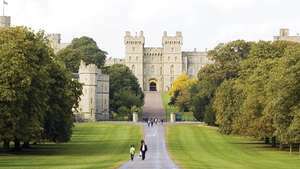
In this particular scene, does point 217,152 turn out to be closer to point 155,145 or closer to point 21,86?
point 155,145

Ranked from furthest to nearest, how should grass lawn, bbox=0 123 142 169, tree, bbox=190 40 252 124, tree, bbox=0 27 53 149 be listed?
tree, bbox=190 40 252 124 < tree, bbox=0 27 53 149 < grass lawn, bbox=0 123 142 169

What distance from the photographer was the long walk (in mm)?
45241

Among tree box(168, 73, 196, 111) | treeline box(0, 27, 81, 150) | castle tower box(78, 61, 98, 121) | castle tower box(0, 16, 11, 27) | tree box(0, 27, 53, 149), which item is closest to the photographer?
tree box(0, 27, 53, 149)

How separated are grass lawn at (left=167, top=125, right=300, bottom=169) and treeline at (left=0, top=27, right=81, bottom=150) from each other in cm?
976

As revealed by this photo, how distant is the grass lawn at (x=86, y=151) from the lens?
48812mm

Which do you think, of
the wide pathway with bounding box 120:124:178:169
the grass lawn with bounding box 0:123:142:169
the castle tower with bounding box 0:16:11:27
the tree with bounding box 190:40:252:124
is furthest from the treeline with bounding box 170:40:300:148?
the castle tower with bounding box 0:16:11:27

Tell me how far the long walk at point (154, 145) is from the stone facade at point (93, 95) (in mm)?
11455

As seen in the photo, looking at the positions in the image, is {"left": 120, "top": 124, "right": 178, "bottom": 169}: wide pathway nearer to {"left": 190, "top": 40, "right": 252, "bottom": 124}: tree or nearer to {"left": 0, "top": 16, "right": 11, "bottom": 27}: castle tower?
{"left": 190, "top": 40, "right": 252, "bottom": 124}: tree

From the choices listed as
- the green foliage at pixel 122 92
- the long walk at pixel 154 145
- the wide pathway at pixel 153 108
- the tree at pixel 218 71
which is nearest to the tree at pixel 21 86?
the long walk at pixel 154 145

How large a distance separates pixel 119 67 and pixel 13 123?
338 feet

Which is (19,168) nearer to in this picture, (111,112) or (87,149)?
(87,149)

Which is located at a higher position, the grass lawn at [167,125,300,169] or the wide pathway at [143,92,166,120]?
the wide pathway at [143,92,166,120]

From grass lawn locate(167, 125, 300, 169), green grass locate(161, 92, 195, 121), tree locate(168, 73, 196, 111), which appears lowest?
grass lawn locate(167, 125, 300, 169)

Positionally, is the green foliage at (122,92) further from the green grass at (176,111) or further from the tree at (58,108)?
the tree at (58,108)
